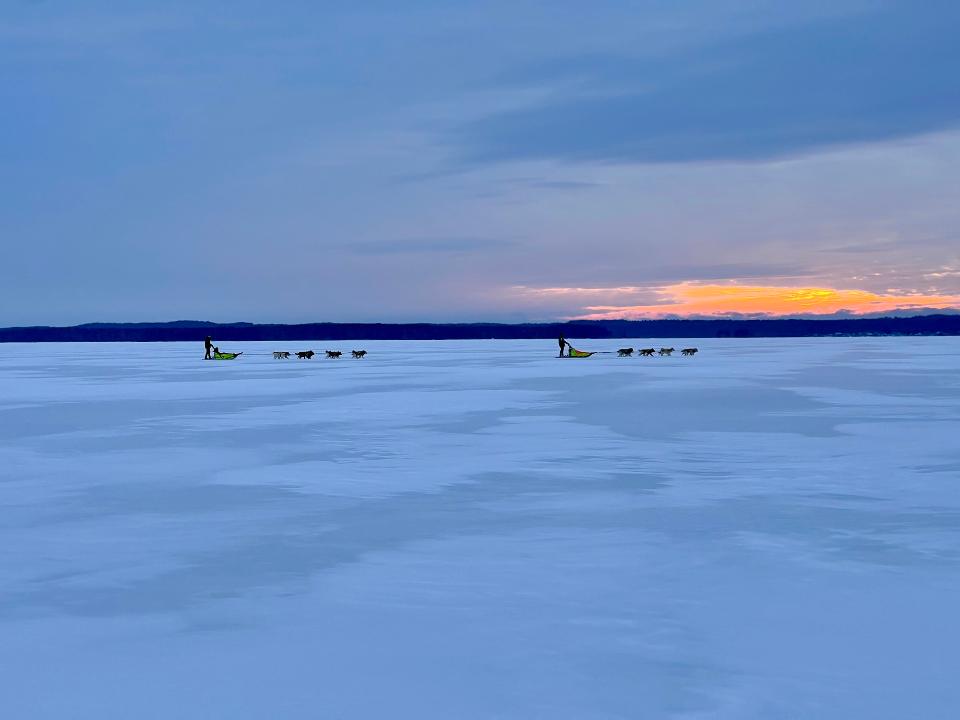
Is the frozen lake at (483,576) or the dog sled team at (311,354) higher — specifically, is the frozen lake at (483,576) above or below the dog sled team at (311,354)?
below

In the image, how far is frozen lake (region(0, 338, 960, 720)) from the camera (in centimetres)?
408

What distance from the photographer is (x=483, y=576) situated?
5.84 metres

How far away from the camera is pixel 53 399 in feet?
69.4

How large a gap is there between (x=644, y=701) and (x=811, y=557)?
8.79 ft

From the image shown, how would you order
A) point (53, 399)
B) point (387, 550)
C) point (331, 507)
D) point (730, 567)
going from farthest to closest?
point (53, 399) → point (331, 507) → point (387, 550) → point (730, 567)

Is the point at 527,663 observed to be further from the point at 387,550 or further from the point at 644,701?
the point at 387,550

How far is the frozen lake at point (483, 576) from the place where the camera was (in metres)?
4.08

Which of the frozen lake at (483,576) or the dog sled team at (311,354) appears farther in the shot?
the dog sled team at (311,354)

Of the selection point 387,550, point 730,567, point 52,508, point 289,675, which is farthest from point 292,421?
point 289,675

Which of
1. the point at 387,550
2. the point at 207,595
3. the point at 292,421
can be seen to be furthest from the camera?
the point at 292,421

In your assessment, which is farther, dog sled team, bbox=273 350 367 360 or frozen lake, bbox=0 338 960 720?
dog sled team, bbox=273 350 367 360

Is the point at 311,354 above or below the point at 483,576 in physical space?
above

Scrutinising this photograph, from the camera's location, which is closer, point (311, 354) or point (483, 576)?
point (483, 576)

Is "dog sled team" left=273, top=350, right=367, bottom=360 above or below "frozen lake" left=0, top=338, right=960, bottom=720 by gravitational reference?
above
